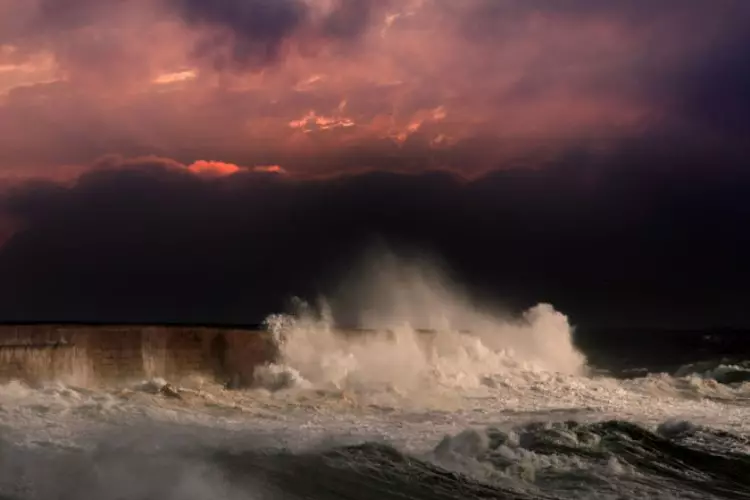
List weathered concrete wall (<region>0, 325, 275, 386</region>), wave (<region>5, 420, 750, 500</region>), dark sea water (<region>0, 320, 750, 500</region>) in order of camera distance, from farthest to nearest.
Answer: weathered concrete wall (<region>0, 325, 275, 386</region>) < dark sea water (<region>0, 320, 750, 500</region>) < wave (<region>5, 420, 750, 500</region>)

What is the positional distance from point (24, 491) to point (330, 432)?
157 inches

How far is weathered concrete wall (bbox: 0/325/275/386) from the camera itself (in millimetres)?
11852

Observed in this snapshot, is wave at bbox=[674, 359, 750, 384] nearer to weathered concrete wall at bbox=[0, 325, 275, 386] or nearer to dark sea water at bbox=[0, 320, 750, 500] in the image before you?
dark sea water at bbox=[0, 320, 750, 500]

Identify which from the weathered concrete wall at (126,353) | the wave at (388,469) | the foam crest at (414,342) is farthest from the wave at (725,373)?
the weathered concrete wall at (126,353)

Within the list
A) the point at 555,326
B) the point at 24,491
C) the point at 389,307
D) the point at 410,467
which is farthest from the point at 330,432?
the point at 555,326

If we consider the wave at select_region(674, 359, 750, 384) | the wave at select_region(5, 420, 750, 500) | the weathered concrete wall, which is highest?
the weathered concrete wall

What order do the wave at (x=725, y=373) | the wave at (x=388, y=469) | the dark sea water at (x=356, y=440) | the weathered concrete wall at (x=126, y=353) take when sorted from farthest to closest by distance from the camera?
1. the wave at (x=725, y=373)
2. the weathered concrete wall at (x=126, y=353)
3. the dark sea water at (x=356, y=440)
4. the wave at (x=388, y=469)

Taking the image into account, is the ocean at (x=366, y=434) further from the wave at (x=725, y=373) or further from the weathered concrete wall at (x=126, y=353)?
the wave at (x=725, y=373)

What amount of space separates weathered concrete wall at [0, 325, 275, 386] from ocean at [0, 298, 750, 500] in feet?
0.91

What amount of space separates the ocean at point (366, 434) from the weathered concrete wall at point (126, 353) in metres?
0.28

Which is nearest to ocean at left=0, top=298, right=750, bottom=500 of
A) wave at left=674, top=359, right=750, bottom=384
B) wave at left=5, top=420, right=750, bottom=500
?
wave at left=5, top=420, right=750, bottom=500

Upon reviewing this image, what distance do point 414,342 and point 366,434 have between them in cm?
765

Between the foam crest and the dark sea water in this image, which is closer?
the dark sea water

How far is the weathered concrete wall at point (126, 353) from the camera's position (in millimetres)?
11852
